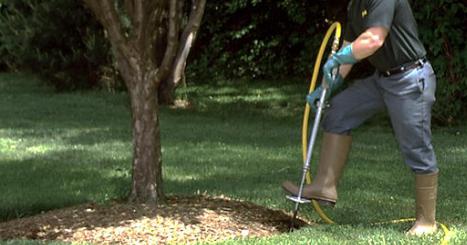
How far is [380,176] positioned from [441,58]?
14.4ft

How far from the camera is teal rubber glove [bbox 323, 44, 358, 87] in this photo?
5.22m

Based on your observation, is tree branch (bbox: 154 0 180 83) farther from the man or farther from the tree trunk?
the man

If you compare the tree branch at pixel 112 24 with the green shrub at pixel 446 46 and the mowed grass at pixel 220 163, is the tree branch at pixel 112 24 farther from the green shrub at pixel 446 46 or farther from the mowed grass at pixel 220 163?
the green shrub at pixel 446 46

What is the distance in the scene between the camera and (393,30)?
5.21 m

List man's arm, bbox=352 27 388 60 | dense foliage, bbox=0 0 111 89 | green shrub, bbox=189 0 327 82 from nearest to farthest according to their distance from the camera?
man's arm, bbox=352 27 388 60 → dense foliage, bbox=0 0 111 89 → green shrub, bbox=189 0 327 82

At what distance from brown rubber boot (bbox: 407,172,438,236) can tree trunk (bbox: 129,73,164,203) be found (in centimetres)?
176

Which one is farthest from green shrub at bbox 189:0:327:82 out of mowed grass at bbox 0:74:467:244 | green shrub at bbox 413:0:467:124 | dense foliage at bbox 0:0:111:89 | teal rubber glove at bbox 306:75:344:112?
teal rubber glove at bbox 306:75:344:112

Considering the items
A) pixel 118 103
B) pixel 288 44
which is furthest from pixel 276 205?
pixel 288 44

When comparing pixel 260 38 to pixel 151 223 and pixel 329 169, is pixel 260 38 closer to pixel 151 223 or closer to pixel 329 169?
pixel 329 169

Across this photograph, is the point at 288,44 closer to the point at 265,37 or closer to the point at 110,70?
the point at 265,37

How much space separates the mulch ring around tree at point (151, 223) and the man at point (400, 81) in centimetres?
94

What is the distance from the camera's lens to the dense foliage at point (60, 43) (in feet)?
54.4

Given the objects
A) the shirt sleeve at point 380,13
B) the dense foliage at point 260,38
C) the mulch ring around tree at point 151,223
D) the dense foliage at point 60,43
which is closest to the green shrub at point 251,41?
the dense foliage at point 260,38

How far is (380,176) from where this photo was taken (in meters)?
7.86
